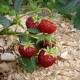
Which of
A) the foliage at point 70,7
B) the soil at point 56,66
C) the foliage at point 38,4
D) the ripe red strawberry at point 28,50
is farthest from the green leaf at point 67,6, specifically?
the foliage at point 38,4

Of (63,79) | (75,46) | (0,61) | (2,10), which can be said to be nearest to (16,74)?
(0,61)

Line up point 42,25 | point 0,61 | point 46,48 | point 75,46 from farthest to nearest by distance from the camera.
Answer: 1. point 75,46
2. point 0,61
3. point 46,48
4. point 42,25

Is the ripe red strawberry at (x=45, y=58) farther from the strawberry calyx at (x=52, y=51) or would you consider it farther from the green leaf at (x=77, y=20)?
the green leaf at (x=77, y=20)

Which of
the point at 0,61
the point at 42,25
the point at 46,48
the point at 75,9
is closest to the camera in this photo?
the point at 75,9

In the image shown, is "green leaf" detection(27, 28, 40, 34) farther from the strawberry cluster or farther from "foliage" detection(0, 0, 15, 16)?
"foliage" detection(0, 0, 15, 16)

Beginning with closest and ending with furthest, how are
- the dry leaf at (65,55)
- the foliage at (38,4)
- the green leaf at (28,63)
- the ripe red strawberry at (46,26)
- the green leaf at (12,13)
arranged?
the ripe red strawberry at (46,26) → the green leaf at (28,63) → the dry leaf at (65,55) → the green leaf at (12,13) → the foliage at (38,4)

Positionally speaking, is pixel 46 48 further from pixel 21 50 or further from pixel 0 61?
pixel 0 61

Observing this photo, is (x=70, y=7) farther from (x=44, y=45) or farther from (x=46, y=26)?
(x=44, y=45)
